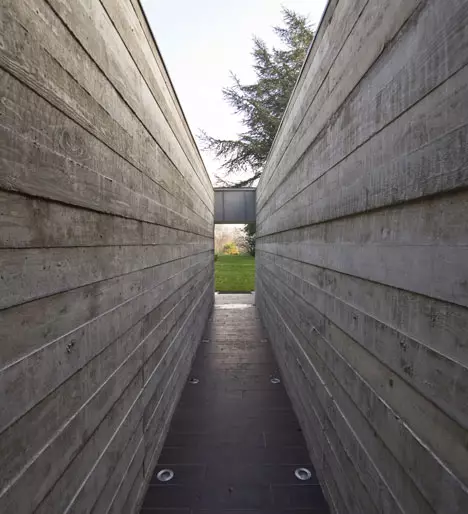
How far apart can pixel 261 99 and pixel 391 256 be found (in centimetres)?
1457

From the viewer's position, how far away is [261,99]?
14047mm

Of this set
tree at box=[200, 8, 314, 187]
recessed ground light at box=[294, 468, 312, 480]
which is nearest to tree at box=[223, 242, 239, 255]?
tree at box=[200, 8, 314, 187]

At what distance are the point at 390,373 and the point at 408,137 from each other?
72 cm

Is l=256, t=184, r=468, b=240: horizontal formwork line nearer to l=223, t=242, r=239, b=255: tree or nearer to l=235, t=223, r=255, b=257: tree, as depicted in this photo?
l=235, t=223, r=255, b=257: tree

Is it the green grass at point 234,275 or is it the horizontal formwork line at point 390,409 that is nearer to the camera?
the horizontal formwork line at point 390,409

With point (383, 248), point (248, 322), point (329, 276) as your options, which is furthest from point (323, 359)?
point (248, 322)

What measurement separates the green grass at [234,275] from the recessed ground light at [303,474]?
796 centimetres

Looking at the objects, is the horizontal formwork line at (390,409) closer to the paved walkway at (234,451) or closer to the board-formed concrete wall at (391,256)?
the board-formed concrete wall at (391,256)

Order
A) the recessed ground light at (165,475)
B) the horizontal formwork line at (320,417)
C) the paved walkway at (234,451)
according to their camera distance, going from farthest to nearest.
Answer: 1. the recessed ground light at (165,475)
2. the paved walkway at (234,451)
3. the horizontal formwork line at (320,417)

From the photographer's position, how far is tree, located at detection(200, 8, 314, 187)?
13547mm

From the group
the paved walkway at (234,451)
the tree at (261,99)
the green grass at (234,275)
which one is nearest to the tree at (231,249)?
the green grass at (234,275)

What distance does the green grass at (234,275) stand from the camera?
1047 cm

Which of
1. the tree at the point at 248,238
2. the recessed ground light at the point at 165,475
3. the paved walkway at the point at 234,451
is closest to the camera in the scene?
the paved walkway at the point at 234,451

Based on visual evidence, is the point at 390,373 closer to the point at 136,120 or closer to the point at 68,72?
the point at 68,72
